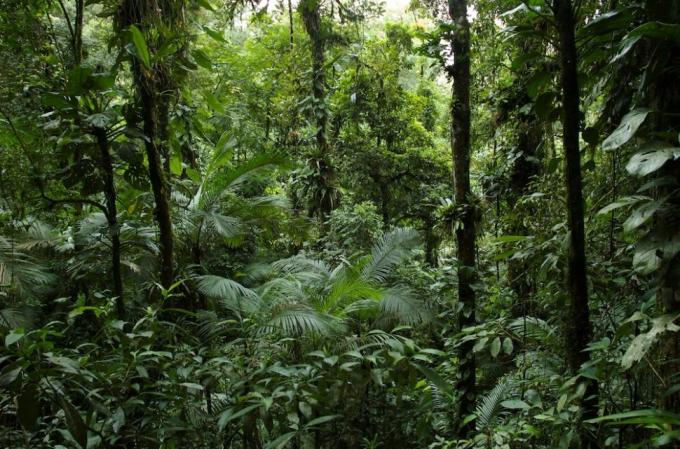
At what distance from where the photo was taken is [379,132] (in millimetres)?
8312

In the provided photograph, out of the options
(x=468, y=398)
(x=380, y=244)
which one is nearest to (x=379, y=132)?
(x=380, y=244)

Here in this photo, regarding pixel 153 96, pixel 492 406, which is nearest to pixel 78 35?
pixel 153 96

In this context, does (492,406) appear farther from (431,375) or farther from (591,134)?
(591,134)

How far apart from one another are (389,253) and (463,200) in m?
1.32

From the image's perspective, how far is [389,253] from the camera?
14.7 ft

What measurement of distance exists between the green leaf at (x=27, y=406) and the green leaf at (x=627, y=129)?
2086 mm

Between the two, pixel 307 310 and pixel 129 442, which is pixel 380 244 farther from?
pixel 129 442

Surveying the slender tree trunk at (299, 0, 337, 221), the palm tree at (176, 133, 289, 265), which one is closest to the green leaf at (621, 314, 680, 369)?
the palm tree at (176, 133, 289, 265)

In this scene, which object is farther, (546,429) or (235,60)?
(235,60)

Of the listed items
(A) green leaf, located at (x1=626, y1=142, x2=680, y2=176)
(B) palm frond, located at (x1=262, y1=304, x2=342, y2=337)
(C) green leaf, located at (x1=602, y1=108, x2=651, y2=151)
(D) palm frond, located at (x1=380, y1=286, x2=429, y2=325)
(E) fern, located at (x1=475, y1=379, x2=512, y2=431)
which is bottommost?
(E) fern, located at (x1=475, y1=379, x2=512, y2=431)

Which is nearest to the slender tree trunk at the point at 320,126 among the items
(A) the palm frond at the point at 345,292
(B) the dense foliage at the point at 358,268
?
(B) the dense foliage at the point at 358,268

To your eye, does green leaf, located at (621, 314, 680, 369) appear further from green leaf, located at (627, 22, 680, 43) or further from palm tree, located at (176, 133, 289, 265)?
palm tree, located at (176, 133, 289, 265)

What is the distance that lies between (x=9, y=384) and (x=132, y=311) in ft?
10.8

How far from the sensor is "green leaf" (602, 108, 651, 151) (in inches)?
57.4
